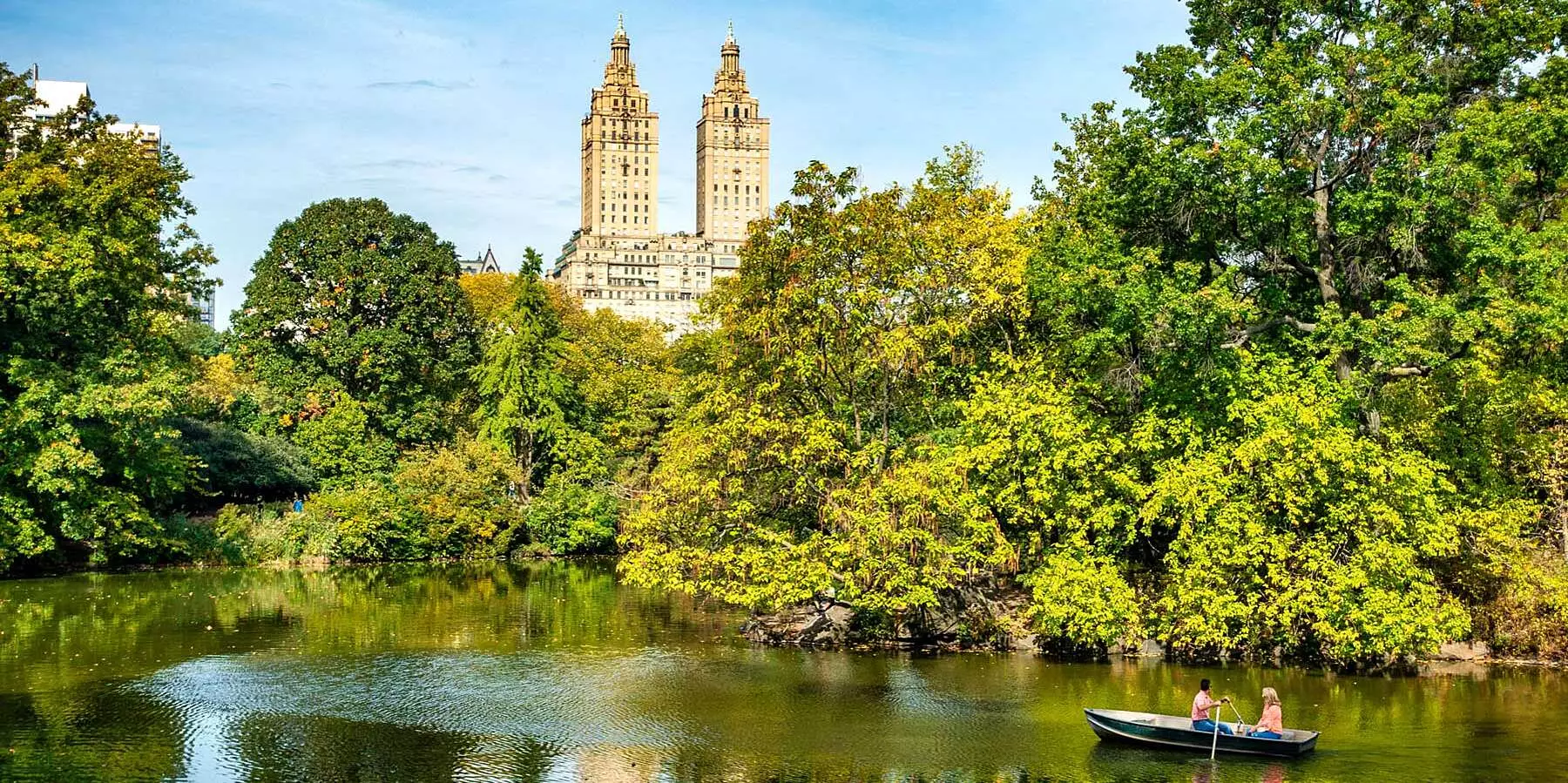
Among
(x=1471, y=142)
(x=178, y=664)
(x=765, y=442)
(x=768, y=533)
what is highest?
(x=1471, y=142)

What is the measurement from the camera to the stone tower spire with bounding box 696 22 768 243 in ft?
648

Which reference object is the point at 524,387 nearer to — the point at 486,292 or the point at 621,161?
the point at 486,292

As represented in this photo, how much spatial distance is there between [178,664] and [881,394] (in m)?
16.5

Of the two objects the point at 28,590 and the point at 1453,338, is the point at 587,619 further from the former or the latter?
the point at 1453,338

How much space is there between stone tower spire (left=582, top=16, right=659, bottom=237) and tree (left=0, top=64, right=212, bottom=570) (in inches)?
6167

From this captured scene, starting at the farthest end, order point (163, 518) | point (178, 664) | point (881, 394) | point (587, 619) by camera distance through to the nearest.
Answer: point (163, 518), point (587, 619), point (881, 394), point (178, 664)

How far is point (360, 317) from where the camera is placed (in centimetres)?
5400

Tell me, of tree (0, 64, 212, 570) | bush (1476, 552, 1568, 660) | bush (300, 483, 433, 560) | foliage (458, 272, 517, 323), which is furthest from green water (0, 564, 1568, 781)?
foliage (458, 272, 517, 323)

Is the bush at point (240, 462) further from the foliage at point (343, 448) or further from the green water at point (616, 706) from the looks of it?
the green water at point (616, 706)

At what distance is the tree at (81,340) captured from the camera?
36031 millimetres

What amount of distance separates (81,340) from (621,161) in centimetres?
16206

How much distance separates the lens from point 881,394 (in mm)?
30234

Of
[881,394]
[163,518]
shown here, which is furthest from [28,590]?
[881,394]

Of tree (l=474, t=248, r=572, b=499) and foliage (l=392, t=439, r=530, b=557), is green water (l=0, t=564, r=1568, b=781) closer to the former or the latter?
foliage (l=392, t=439, r=530, b=557)
